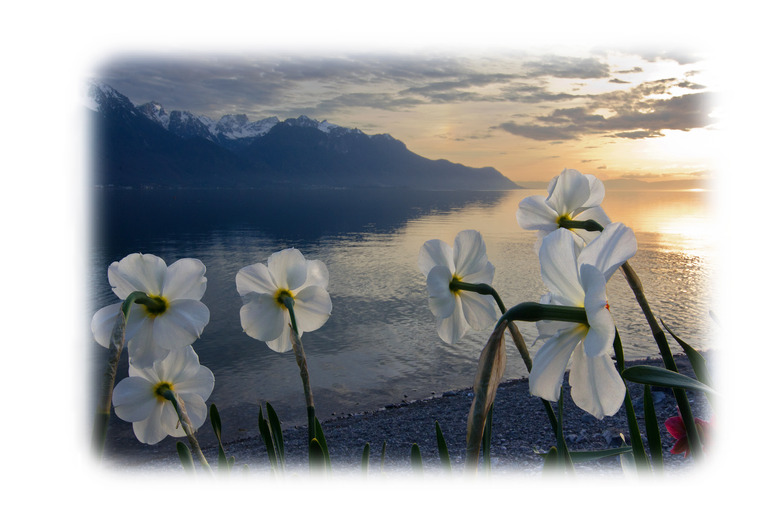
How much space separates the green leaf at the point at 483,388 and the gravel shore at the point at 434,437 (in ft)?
20.0

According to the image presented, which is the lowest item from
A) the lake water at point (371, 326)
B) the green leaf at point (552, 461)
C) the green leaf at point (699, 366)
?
the lake water at point (371, 326)

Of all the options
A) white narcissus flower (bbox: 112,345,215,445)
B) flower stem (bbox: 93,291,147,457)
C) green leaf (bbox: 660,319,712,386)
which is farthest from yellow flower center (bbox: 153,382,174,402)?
green leaf (bbox: 660,319,712,386)

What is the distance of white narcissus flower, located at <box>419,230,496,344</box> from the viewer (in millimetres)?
1303

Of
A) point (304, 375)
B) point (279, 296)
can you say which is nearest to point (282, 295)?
point (279, 296)

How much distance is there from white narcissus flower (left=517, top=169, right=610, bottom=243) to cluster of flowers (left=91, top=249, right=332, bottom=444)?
1.99ft

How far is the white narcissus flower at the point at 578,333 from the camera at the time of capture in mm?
800

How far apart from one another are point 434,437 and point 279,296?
8344 millimetres

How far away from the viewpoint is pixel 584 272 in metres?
0.76

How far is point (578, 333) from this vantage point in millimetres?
837

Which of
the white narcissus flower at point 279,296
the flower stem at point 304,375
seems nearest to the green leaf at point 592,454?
the flower stem at point 304,375

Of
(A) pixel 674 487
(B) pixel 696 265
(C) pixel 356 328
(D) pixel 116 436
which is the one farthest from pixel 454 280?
(B) pixel 696 265

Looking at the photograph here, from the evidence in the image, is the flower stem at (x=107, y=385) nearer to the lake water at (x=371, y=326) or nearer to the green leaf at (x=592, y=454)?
the green leaf at (x=592, y=454)

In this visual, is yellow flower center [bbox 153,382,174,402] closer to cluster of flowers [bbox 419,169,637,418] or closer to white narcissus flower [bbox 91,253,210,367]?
white narcissus flower [bbox 91,253,210,367]

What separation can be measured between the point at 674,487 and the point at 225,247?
4744 centimetres
